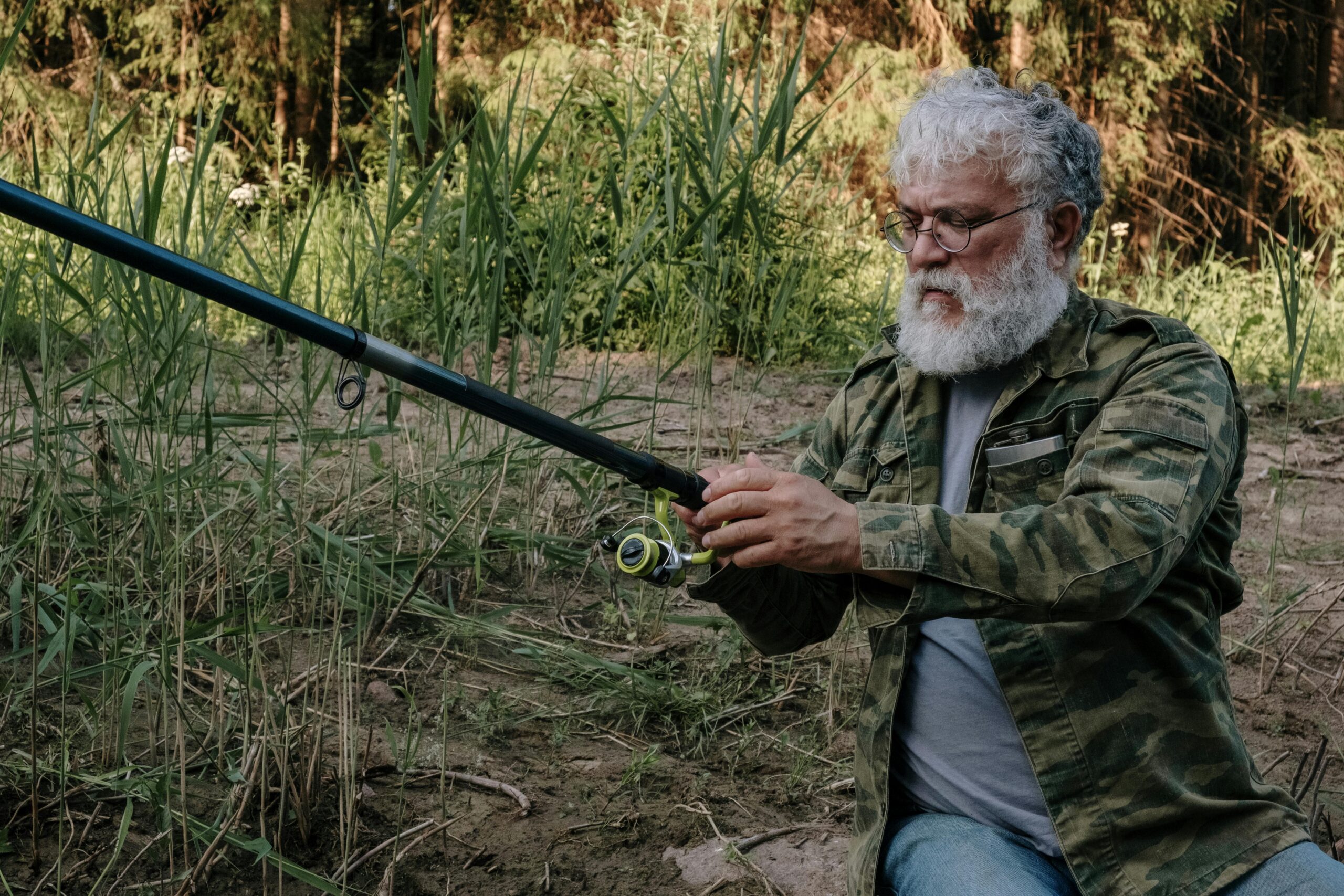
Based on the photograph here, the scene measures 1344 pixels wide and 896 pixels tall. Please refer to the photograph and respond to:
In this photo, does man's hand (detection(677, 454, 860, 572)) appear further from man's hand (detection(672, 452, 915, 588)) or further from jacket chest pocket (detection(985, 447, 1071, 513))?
jacket chest pocket (detection(985, 447, 1071, 513))

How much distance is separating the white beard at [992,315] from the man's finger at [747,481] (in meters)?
0.48

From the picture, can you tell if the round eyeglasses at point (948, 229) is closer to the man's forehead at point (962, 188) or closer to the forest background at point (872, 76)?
the man's forehead at point (962, 188)

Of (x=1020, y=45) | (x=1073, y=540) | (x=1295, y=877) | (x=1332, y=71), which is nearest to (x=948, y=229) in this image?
(x=1073, y=540)

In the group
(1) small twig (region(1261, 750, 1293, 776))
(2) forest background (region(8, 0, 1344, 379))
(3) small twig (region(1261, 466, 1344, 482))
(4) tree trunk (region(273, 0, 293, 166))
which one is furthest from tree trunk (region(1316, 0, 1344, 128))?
(1) small twig (region(1261, 750, 1293, 776))

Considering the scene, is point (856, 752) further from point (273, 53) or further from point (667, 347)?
point (273, 53)

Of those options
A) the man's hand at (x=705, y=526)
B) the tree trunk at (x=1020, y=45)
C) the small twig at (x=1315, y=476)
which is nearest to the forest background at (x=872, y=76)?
the tree trunk at (x=1020, y=45)

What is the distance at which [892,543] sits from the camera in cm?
162

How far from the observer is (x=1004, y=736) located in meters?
1.88

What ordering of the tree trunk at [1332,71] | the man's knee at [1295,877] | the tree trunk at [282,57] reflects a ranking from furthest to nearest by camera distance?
the tree trunk at [1332,71] < the tree trunk at [282,57] < the man's knee at [1295,877]

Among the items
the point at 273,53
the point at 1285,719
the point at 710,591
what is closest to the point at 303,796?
the point at 710,591

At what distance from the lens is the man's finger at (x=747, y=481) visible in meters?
1.64

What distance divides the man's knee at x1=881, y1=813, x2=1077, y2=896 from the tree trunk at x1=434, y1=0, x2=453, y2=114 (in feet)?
27.7

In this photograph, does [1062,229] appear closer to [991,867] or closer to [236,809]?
[991,867]

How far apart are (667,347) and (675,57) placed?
3.25 m
